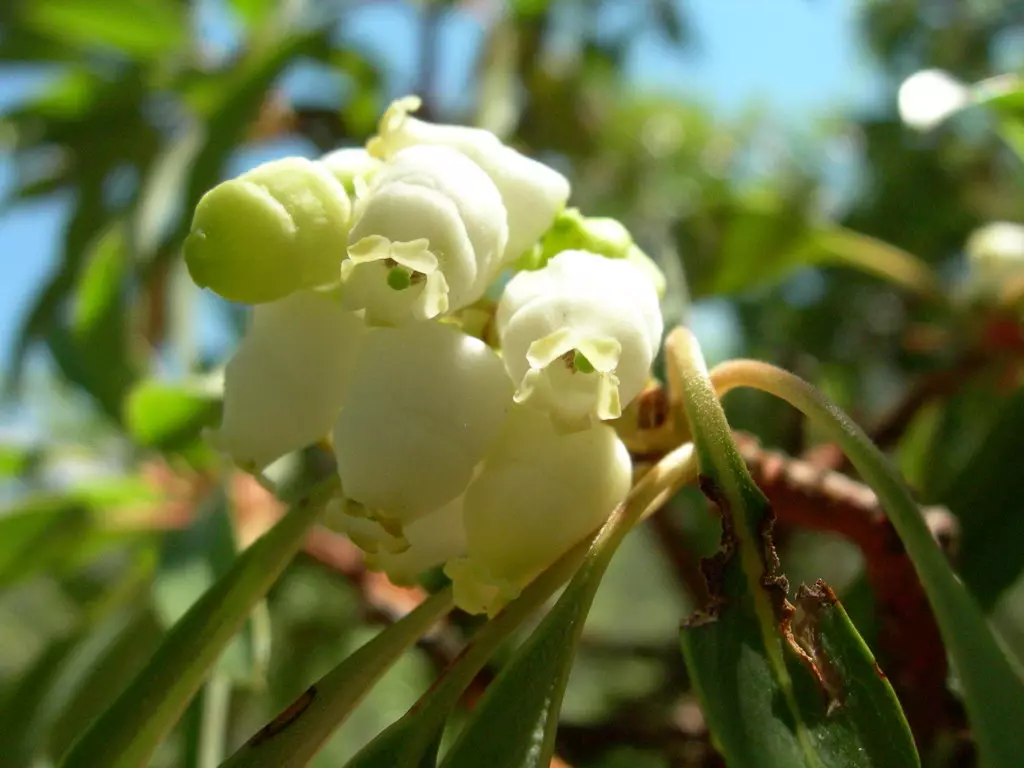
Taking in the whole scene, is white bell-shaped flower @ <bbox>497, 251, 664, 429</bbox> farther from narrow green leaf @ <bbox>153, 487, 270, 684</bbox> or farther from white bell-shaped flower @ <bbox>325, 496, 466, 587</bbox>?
narrow green leaf @ <bbox>153, 487, 270, 684</bbox>

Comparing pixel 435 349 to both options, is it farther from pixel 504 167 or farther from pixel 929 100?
pixel 929 100

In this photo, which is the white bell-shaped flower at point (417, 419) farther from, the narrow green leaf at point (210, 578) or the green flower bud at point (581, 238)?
the narrow green leaf at point (210, 578)

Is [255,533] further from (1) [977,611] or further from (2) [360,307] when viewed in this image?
(1) [977,611]

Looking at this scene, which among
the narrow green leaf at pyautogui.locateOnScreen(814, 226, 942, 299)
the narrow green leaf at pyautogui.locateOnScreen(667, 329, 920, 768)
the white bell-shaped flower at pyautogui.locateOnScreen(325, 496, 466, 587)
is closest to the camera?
the narrow green leaf at pyautogui.locateOnScreen(667, 329, 920, 768)

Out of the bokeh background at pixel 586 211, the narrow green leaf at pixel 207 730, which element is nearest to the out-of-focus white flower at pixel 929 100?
the bokeh background at pixel 586 211

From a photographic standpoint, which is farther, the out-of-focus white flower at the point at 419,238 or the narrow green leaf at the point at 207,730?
the narrow green leaf at the point at 207,730

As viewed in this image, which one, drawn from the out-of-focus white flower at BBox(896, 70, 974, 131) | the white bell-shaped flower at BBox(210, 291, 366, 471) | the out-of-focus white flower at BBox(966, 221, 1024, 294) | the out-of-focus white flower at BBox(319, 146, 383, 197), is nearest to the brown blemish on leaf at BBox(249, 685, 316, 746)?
the white bell-shaped flower at BBox(210, 291, 366, 471)

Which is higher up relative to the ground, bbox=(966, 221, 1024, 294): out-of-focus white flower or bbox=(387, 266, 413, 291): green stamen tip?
bbox=(387, 266, 413, 291): green stamen tip

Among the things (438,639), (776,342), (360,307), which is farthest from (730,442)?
(776,342)
